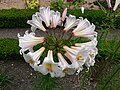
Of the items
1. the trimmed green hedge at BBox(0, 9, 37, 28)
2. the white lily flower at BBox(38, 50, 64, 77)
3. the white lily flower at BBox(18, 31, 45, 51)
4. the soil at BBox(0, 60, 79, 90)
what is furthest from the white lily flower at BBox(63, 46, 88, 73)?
the trimmed green hedge at BBox(0, 9, 37, 28)

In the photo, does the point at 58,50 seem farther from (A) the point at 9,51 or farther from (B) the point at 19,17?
(B) the point at 19,17

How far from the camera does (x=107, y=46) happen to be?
5.29m

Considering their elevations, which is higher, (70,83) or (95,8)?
(95,8)

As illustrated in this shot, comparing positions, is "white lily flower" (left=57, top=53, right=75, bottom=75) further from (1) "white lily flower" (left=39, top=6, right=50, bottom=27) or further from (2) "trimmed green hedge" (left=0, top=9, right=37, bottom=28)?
(2) "trimmed green hedge" (left=0, top=9, right=37, bottom=28)

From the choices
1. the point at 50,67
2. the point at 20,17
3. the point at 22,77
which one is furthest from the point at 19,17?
the point at 50,67

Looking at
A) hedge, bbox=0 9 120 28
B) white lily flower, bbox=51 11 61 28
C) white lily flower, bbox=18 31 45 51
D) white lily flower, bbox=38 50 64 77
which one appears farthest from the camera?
→ hedge, bbox=0 9 120 28

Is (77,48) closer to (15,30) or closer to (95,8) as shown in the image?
(15,30)

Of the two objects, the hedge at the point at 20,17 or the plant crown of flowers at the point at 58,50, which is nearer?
the plant crown of flowers at the point at 58,50

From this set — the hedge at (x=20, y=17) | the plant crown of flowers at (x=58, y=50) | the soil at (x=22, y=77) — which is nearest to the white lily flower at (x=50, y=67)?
the plant crown of flowers at (x=58, y=50)

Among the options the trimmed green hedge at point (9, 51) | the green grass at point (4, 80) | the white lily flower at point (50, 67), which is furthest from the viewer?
the trimmed green hedge at point (9, 51)

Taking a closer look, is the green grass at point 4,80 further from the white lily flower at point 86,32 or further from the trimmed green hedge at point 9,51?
the white lily flower at point 86,32

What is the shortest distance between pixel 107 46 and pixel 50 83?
2.30 meters

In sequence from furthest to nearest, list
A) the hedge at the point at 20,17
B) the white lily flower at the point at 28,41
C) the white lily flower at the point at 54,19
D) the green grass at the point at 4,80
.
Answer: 1. the hedge at the point at 20,17
2. the green grass at the point at 4,80
3. the white lily flower at the point at 54,19
4. the white lily flower at the point at 28,41

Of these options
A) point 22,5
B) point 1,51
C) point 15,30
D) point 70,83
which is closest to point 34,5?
point 22,5
